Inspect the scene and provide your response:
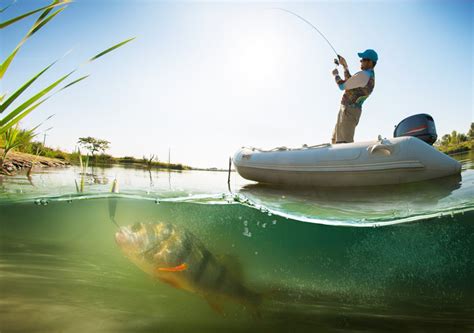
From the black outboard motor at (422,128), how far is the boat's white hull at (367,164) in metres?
0.51

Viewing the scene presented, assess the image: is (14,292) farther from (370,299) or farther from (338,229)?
(370,299)

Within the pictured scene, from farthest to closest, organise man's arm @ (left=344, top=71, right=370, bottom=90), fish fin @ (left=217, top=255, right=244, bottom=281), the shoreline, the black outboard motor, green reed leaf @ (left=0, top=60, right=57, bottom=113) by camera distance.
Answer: man's arm @ (left=344, top=71, right=370, bottom=90) → the black outboard motor → the shoreline → fish fin @ (left=217, top=255, right=244, bottom=281) → green reed leaf @ (left=0, top=60, right=57, bottom=113)

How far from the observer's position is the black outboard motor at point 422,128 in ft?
16.4

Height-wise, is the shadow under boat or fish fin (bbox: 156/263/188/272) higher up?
the shadow under boat

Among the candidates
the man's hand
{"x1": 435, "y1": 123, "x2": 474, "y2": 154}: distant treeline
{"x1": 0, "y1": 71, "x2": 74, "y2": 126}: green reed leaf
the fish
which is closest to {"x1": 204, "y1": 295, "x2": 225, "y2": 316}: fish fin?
the fish

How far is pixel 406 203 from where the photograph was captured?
4.41m

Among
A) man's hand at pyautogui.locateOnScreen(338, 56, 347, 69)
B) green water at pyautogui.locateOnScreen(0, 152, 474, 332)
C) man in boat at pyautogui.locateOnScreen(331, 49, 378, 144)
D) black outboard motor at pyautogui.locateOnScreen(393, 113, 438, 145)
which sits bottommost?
green water at pyautogui.locateOnScreen(0, 152, 474, 332)

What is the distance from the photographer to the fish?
9.69 ft

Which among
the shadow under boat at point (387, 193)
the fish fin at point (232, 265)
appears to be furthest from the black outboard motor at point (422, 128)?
the fish fin at point (232, 265)

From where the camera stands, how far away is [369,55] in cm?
542

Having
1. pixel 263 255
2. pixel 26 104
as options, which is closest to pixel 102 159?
pixel 263 255

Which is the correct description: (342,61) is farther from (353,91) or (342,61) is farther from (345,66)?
(353,91)

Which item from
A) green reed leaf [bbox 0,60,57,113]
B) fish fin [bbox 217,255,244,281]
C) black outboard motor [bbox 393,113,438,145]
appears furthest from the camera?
black outboard motor [bbox 393,113,438,145]

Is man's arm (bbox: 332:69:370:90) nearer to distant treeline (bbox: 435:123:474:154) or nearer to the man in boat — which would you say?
the man in boat
